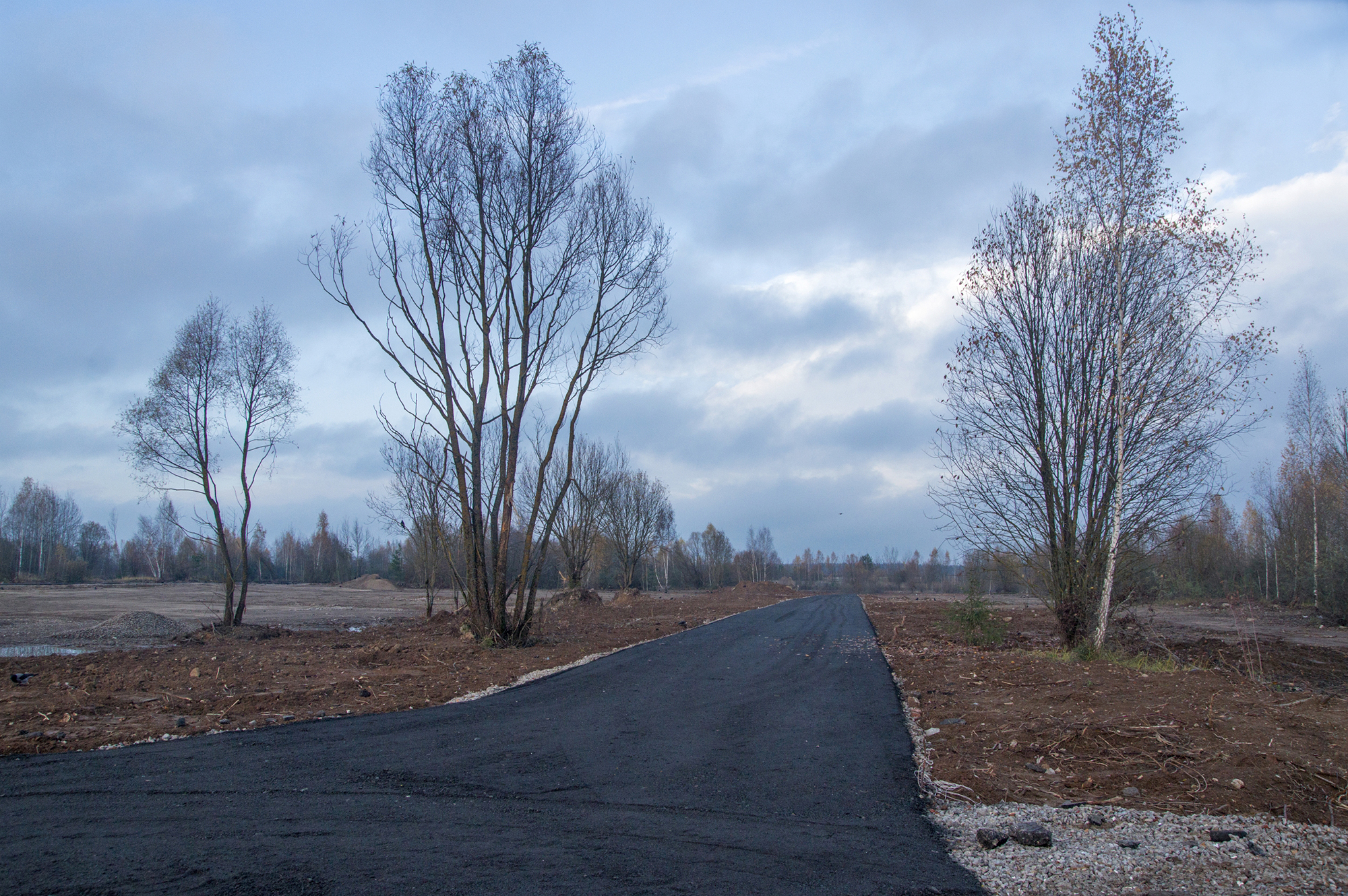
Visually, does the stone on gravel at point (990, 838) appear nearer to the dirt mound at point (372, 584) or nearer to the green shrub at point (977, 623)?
the green shrub at point (977, 623)

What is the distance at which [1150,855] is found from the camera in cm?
412

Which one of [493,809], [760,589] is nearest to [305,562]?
[760,589]

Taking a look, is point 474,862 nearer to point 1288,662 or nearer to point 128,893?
point 128,893

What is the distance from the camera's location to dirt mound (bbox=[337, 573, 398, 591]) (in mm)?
68500

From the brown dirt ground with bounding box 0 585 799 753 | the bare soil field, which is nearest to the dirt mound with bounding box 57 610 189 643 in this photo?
the bare soil field

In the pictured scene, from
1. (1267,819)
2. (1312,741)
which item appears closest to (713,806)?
(1267,819)

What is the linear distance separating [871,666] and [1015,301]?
8.16 meters

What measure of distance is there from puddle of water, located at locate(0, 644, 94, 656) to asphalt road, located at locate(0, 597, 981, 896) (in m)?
11.8

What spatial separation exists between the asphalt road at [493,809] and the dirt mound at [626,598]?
Answer: 30.3 meters

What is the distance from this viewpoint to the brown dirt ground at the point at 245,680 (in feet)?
23.0

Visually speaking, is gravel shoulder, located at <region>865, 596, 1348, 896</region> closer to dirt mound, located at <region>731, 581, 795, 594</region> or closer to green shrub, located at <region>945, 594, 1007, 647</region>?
green shrub, located at <region>945, 594, 1007, 647</region>

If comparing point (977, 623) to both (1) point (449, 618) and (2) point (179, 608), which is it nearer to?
(1) point (449, 618)

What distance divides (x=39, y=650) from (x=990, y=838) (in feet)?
63.0

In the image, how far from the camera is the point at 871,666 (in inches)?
488
